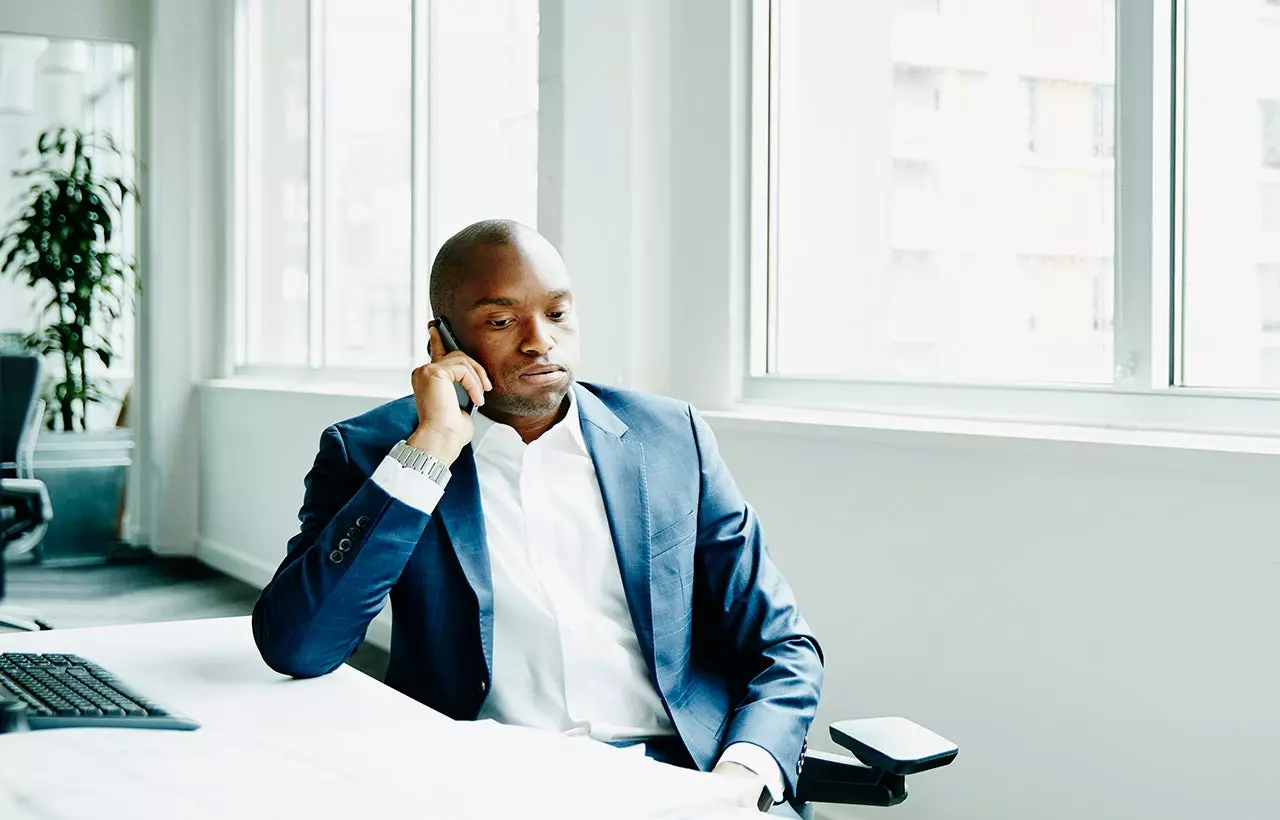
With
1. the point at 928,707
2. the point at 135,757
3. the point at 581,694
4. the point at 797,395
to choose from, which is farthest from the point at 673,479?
the point at 797,395

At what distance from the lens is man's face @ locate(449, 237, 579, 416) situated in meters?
1.79

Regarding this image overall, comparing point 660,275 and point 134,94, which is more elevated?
point 134,94

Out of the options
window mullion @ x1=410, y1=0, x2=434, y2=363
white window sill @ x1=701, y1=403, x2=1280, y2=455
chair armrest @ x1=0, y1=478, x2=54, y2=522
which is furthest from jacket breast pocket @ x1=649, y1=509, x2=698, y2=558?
chair armrest @ x1=0, y1=478, x2=54, y2=522

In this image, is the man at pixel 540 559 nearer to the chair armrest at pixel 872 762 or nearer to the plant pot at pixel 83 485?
the chair armrest at pixel 872 762

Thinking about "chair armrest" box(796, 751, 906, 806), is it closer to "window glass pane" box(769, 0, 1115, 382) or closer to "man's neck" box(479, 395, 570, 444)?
"man's neck" box(479, 395, 570, 444)

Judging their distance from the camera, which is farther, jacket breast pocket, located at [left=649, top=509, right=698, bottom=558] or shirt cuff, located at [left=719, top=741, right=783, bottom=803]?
jacket breast pocket, located at [left=649, top=509, right=698, bottom=558]

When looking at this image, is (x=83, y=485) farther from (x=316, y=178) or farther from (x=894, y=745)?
(x=894, y=745)

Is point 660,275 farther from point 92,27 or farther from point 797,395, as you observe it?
point 92,27

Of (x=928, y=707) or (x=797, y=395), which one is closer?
(x=928, y=707)

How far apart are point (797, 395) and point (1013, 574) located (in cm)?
91

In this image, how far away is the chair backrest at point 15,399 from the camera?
4781mm

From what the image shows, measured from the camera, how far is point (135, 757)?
47.1 inches

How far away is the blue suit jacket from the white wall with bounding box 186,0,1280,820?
72cm

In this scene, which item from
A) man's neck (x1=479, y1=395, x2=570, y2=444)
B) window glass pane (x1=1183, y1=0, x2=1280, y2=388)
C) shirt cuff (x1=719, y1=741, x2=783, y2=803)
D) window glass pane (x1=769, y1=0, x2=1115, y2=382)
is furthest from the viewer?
window glass pane (x1=769, y1=0, x2=1115, y2=382)
